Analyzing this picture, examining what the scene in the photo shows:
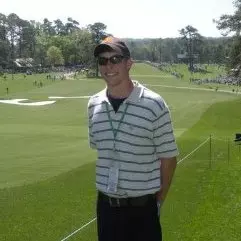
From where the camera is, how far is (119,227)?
4496 millimetres

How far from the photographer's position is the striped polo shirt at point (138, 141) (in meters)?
4.40

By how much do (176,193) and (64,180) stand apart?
165 inches

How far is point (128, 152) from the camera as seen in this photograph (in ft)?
14.5

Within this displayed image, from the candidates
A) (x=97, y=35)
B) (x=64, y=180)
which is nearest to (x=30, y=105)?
(x=64, y=180)

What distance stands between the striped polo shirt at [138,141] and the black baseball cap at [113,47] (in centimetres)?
35

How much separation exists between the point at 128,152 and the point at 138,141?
13 cm

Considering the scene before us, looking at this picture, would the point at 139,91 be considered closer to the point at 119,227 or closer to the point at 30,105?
the point at 119,227

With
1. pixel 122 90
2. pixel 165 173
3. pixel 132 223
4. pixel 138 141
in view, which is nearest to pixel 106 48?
pixel 122 90

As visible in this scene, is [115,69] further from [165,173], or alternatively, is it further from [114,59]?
[165,173]

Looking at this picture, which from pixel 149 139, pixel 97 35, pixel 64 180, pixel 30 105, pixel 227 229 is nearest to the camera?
pixel 149 139

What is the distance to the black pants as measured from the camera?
446cm

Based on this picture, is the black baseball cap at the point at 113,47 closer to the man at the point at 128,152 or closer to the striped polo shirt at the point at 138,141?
the man at the point at 128,152

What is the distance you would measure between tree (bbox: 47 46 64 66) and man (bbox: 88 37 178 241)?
136406 millimetres

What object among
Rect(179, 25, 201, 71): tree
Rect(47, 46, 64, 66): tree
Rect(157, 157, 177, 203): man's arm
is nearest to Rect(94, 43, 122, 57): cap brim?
Rect(157, 157, 177, 203): man's arm
